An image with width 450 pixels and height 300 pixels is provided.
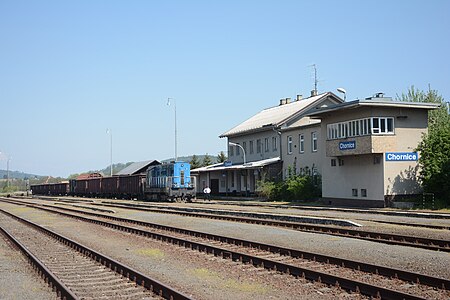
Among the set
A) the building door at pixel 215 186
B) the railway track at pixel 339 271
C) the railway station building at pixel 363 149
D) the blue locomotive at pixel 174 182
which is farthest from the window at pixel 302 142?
the railway track at pixel 339 271

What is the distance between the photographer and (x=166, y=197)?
4622 centimetres

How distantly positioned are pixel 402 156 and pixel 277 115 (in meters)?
24.1

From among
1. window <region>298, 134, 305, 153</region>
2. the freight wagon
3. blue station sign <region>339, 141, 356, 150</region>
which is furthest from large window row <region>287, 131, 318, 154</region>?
the freight wagon

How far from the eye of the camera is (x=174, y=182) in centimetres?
4569

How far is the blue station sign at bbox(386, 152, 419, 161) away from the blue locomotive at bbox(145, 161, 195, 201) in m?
19.3

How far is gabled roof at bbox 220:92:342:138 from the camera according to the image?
50719 millimetres

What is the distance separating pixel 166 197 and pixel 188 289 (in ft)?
121

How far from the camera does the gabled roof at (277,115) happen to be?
5072 centimetres

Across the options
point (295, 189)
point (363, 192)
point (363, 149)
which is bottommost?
point (363, 192)

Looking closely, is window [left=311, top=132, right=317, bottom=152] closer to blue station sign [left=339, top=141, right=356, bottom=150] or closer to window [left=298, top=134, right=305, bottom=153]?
window [left=298, top=134, right=305, bottom=153]

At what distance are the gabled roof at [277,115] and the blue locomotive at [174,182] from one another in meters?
9.49

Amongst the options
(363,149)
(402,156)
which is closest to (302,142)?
(363,149)

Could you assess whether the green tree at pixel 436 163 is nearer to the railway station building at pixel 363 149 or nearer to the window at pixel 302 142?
the railway station building at pixel 363 149

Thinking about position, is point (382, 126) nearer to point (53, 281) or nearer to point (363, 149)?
point (363, 149)
